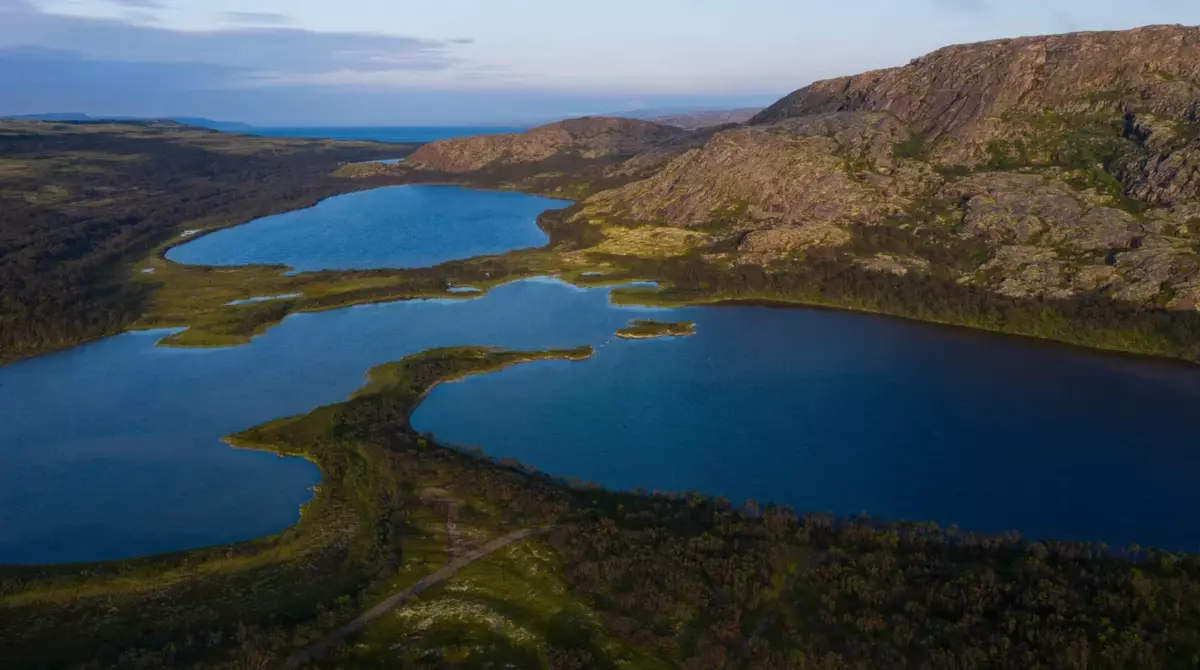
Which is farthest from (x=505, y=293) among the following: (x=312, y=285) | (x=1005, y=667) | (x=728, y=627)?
(x=1005, y=667)

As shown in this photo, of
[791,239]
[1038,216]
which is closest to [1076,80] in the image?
[1038,216]

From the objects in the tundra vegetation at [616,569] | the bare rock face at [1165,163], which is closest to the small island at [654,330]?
the tundra vegetation at [616,569]

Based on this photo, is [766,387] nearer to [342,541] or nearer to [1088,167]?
[342,541]

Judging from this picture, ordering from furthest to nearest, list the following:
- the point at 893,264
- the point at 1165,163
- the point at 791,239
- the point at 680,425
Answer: the point at 791,239
the point at 893,264
the point at 1165,163
the point at 680,425

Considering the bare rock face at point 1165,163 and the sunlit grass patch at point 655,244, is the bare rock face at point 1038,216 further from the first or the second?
the sunlit grass patch at point 655,244

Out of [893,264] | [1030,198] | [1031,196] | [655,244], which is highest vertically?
[1031,196]

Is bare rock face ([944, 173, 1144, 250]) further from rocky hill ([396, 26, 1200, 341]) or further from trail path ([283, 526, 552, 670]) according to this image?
trail path ([283, 526, 552, 670])

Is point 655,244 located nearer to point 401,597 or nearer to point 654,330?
point 654,330

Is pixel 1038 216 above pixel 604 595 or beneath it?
above

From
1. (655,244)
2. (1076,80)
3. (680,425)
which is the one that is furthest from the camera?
(655,244)
